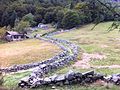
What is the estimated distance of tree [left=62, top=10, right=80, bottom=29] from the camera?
262 ft

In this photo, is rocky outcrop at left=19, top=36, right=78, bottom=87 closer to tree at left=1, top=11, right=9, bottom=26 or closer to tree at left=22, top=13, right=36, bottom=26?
tree at left=22, top=13, right=36, bottom=26

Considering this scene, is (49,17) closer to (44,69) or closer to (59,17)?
(59,17)

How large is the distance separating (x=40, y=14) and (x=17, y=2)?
11.7 m

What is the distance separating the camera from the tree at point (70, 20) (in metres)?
80.0

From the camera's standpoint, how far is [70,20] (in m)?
80.9

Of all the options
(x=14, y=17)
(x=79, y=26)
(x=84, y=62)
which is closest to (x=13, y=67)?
(x=84, y=62)

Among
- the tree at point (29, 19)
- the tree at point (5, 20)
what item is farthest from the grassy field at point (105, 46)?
the tree at point (5, 20)

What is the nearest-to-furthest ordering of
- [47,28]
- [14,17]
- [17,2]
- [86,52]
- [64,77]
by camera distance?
[64,77]
[86,52]
[47,28]
[14,17]
[17,2]

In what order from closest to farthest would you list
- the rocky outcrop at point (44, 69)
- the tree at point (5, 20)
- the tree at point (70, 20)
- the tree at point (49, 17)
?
the rocky outcrop at point (44, 69) < the tree at point (70, 20) < the tree at point (49, 17) < the tree at point (5, 20)

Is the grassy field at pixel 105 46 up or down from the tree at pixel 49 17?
up

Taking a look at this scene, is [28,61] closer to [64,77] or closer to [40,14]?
[64,77]

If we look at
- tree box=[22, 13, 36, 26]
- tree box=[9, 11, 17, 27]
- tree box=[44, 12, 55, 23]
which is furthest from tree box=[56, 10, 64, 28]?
tree box=[9, 11, 17, 27]

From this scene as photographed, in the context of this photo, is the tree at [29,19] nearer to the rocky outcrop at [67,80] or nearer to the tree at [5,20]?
the tree at [5,20]

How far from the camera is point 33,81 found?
2436 centimetres
